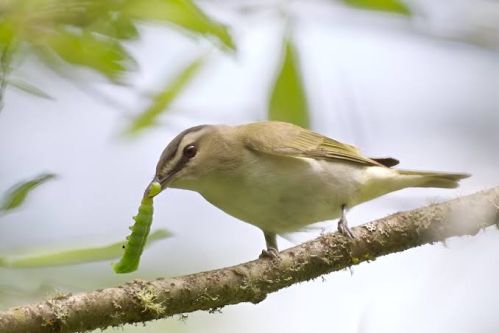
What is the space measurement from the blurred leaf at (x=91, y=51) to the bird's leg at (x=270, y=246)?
140 centimetres

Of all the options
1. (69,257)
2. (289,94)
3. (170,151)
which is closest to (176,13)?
(289,94)

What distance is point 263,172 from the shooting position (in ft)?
12.7

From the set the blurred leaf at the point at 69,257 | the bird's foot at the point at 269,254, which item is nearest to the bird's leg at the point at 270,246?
the bird's foot at the point at 269,254

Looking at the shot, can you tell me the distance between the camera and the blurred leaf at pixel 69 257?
6.41 ft

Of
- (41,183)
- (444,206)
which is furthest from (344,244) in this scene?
(41,183)

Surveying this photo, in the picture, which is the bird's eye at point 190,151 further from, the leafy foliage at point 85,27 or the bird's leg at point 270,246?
the leafy foliage at point 85,27

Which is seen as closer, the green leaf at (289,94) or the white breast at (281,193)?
the green leaf at (289,94)

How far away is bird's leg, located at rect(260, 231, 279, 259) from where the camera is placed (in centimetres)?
314

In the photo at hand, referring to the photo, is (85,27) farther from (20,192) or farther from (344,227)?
(344,227)

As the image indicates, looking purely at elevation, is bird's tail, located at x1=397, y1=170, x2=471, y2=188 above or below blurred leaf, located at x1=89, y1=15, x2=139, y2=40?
below

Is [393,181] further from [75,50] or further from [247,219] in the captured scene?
[75,50]

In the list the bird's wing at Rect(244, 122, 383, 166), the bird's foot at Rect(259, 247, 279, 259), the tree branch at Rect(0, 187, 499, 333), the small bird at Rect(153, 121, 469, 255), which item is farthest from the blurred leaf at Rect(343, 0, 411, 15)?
the bird's wing at Rect(244, 122, 383, 166)

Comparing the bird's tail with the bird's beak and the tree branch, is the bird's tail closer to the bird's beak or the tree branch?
A: the tree branch

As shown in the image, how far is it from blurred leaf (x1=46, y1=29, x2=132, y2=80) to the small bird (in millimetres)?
1749
